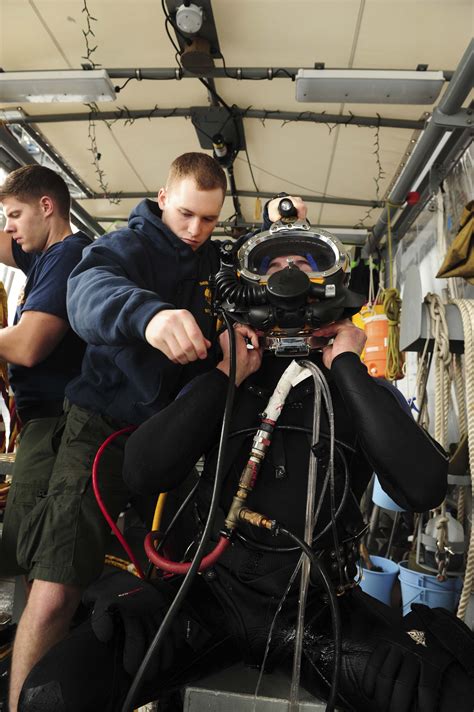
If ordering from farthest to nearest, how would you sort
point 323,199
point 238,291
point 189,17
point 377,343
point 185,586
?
point 323,199 → point 377,343 → point 189,17 → point 238,291 → point 185,586

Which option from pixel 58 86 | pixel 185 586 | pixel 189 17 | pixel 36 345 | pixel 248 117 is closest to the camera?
pixel 185 586

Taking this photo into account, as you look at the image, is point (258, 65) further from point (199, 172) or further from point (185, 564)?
point (185, 564)

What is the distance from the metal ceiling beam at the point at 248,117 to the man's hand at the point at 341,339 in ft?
8.13

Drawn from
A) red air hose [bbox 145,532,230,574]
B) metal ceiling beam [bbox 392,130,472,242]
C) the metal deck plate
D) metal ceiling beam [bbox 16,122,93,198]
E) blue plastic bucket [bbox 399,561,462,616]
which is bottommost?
blue plastic bucket [bbox 399,561,462,616]

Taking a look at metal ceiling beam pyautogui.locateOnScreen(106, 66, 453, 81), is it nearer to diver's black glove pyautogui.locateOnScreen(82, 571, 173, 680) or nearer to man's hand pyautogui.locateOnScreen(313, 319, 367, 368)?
man's hand pyautogui.locateOnScreen(313, 319, 367, 368)

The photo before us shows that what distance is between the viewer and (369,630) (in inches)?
36.7

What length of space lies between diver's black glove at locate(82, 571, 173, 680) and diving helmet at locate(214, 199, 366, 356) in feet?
1.88

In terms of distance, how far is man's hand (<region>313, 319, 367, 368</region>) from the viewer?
1.06 metres

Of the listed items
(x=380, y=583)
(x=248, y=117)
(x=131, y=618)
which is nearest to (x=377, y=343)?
(x=380, y=583)

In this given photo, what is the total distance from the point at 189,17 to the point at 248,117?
3.08 ft

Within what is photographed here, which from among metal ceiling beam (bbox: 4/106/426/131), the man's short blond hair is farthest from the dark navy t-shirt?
metal ceiling beam (bbox: 4/106/426/131)

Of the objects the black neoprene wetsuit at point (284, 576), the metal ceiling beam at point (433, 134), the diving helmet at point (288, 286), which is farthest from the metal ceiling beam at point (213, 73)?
the black neoprene wetsuit at point (284, 576)

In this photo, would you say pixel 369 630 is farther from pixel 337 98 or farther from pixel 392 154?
pixel 392 154

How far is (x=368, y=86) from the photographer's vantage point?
246 centimetres
